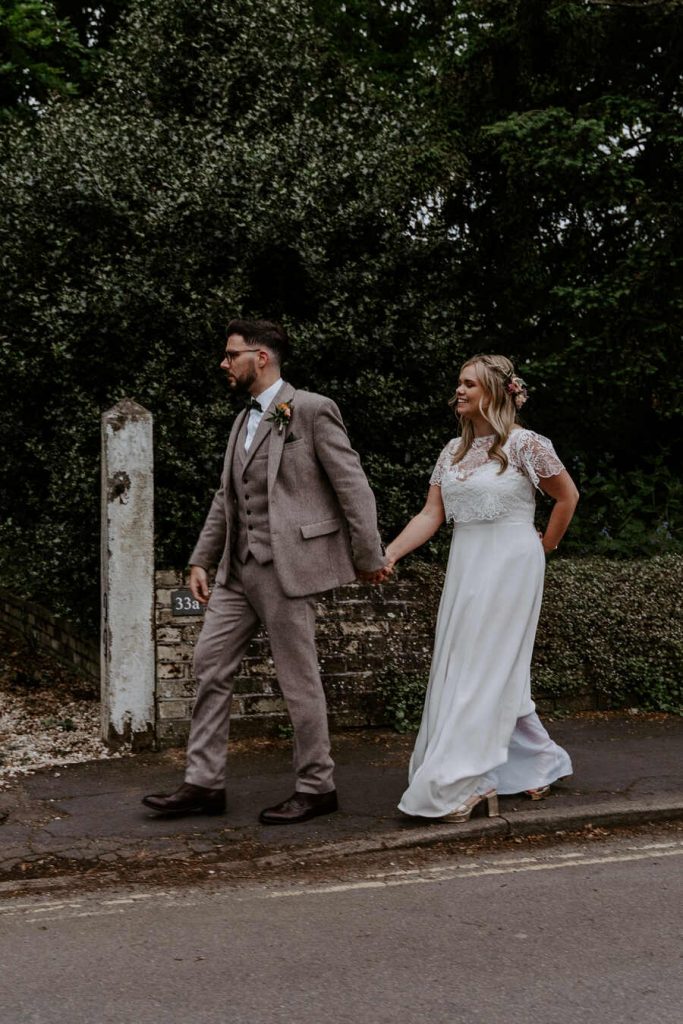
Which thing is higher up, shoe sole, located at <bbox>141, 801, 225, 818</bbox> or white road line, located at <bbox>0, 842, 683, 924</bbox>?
shoe sole, located at <bbox>141, 801, 225, 818</bbox>

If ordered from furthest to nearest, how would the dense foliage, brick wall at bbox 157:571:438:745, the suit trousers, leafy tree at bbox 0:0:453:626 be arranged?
the dense foliage, leafy tree at bbox 0:0:453:626, brick wall at bbox 157:571:438:745, the suit trousers

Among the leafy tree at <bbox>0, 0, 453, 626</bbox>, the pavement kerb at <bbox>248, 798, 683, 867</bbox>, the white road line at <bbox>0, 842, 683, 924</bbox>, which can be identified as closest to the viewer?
the white road line at <bbox>0, 842, 683, 924</bbox>

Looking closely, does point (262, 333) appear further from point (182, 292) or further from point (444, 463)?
point (182, 292)

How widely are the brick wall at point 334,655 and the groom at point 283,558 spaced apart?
1592 millimetres

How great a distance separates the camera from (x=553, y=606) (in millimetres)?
8156

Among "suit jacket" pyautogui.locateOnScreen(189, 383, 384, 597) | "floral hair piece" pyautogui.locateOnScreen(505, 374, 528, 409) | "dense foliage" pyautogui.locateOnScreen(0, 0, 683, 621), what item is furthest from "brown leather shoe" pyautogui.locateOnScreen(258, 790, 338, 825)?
"dense foliage" pyautogui.locateOnScreen(0, 0, 683, 621)

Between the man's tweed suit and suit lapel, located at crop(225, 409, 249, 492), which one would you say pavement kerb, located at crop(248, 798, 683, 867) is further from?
suit lapel, located at crop(225, 409, 249, 492)

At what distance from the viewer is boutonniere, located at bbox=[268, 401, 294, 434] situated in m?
5.56

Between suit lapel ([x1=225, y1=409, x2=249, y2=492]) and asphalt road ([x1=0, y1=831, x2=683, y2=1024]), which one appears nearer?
asphalt road ([x1=0, y1=831, x2=683, y2=1024])

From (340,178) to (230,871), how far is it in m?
5.96

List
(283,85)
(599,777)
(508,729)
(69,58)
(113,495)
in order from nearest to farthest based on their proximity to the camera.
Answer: (508,729), (599,777), (113,495), (283,85), (69,58)

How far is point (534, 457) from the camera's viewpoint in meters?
5.64

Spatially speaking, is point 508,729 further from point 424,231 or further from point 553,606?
point 424,231

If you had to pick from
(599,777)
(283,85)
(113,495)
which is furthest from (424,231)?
(599,777)
